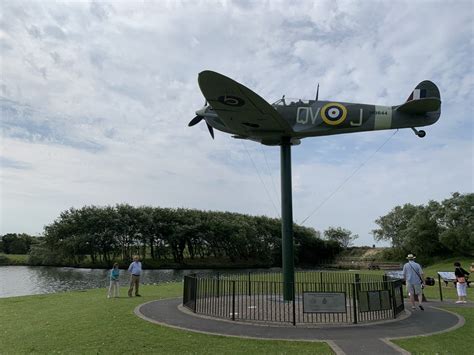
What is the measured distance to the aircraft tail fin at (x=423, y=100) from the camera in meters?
14.3

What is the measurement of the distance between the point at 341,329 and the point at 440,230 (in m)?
56.6

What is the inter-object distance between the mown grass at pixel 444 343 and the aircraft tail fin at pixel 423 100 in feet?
25.9

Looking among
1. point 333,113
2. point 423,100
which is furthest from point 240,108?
point 423,100

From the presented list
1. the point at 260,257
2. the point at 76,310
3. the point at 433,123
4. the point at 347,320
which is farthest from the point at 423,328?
the point at 260,257

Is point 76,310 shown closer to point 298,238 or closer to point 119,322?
point 119,322

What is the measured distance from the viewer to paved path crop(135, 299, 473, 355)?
352 inches

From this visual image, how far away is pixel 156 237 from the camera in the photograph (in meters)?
65.9

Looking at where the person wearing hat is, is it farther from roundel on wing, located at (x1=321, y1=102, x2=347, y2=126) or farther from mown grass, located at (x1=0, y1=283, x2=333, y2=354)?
Result: mown grass, located at (x1=0, y1=283, x2=333, y2=354)

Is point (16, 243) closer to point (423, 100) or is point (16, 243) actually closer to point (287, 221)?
point (287, 221)

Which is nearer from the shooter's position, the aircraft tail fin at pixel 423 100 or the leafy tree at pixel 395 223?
the aircraft tail fin at pixel 423 100

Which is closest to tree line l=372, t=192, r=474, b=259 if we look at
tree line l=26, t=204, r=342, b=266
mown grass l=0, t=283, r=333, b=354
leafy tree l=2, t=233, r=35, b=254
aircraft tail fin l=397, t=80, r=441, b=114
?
tree line l=26, t=204, r=342, b=266

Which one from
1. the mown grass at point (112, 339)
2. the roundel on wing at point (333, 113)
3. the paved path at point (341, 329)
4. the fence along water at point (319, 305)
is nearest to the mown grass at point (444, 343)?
the paved path at point (341, 329)

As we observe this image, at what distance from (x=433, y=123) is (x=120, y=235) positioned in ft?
184

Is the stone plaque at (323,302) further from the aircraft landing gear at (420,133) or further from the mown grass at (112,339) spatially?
the aircraft landing gear at (420,133)
